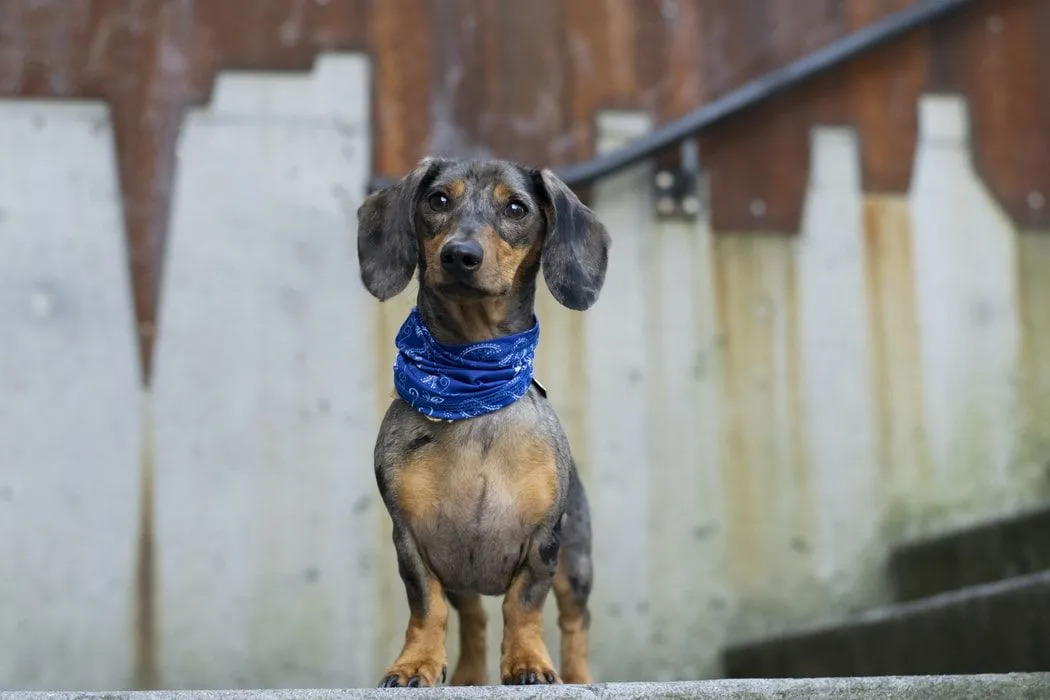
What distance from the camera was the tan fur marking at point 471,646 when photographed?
3680 millimetres

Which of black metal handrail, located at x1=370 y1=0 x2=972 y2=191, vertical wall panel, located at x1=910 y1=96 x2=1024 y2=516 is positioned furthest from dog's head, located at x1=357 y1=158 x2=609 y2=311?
vertical wall panel, located at x1=910 y1=96 x2=1024 y2=516

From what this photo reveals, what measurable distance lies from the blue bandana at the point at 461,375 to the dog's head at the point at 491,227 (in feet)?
0.41

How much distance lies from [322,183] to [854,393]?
1935mm

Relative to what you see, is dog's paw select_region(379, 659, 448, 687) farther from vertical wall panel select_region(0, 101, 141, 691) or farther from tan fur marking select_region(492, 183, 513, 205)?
vertical wall panel select_region(0, 101, 141, 691)

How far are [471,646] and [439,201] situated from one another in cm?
116

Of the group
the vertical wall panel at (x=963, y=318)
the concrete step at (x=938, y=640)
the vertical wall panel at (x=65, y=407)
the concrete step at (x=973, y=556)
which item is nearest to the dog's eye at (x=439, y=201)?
the concrete step at (x=938, y=640)

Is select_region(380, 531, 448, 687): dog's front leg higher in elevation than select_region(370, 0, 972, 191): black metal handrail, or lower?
lower

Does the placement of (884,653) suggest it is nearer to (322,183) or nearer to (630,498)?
(630,498)

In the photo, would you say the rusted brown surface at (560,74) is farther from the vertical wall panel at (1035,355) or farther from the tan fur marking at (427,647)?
the tan fur marking at (427,647)

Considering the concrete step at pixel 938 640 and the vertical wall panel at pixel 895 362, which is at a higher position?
the vertical wall panel at pixel 895 362

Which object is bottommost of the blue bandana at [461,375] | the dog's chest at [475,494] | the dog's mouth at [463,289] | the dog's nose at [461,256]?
the dog's chest at [475,494]

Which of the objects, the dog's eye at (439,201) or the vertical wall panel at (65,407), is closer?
the dog's eye at (439,201)

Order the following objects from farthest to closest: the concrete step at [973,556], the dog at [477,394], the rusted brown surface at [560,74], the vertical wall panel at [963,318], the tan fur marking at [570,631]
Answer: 1. the vertical wall panel at [963,318]
2. the rusted brown surface at [560,74]
3. the concrete step at [973,556]
4. the tan fur marking at [570,631]
5. the dog at [477,394]

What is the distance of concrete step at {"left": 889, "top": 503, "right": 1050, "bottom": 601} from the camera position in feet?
14.8
